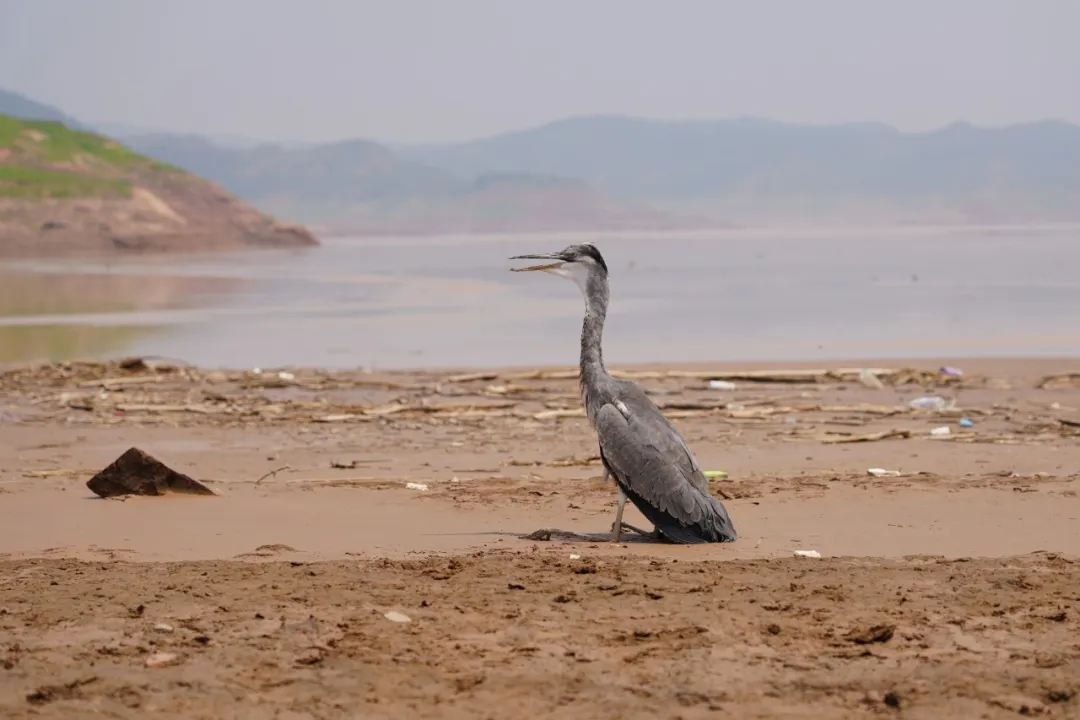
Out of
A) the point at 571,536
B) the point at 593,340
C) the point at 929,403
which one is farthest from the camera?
the point at 929,403

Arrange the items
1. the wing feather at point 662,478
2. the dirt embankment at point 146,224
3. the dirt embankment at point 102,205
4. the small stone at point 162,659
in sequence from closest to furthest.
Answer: the small stone at point 162,659
the wing feather at point 662,478
the dirt embankment at point 146,224
the dirt embankment at point 102,205

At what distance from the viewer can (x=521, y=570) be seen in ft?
24.4

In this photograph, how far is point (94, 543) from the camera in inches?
335

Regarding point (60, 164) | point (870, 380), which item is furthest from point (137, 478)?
point (60, 164)

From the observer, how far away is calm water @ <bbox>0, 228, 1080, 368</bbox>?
2367cm

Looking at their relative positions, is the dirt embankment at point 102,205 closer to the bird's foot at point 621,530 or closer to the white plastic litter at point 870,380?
the white plastic litter at point 870,380

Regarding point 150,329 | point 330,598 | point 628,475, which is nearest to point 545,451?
point 628,475

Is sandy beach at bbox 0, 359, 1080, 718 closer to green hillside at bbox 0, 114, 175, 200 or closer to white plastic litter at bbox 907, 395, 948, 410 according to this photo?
white plastic litter at bbox 907, 395, 948, 410

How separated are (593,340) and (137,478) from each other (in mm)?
3162

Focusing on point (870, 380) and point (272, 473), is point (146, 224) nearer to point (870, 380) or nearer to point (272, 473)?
point (870, 380)

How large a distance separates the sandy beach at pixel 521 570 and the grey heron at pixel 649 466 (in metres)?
0.16

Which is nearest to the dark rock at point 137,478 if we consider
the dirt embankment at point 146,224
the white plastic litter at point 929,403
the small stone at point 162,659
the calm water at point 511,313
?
the small stone at point 162,659

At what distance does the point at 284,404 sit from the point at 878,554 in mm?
8235

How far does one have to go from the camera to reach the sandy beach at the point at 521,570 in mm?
5637
